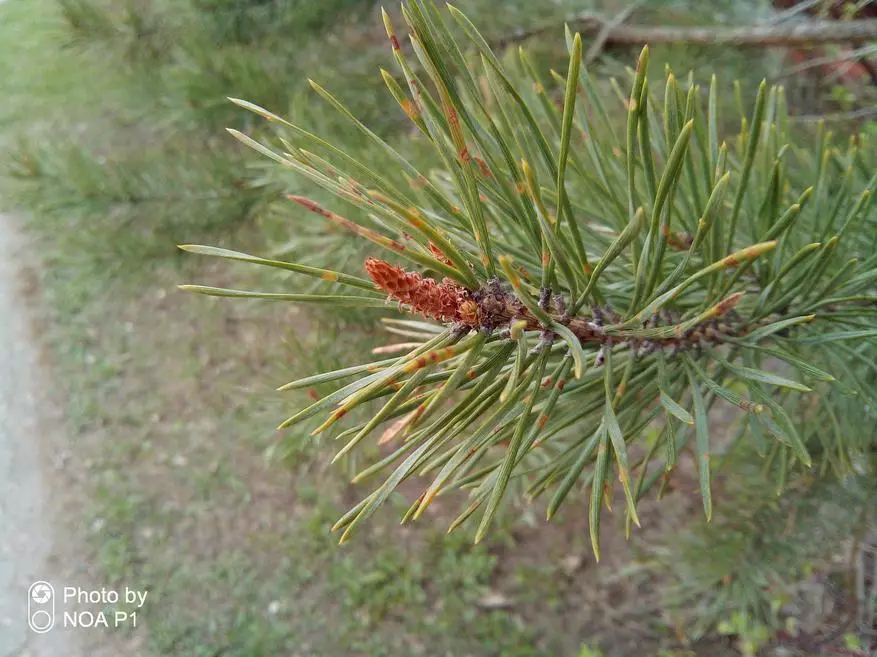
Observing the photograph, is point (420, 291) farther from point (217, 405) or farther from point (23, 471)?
point (23, 471)

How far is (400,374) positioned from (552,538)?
141 cm

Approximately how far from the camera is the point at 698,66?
3.10 feet

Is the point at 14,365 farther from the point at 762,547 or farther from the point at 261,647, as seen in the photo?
the point at 762,547

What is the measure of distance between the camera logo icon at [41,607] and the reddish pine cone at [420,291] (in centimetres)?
166

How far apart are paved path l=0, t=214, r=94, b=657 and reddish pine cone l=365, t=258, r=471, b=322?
61.0 inches

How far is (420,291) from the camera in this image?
0.25m

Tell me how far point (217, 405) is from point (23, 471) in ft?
1.78

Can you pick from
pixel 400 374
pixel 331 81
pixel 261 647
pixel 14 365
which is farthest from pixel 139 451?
pixel 400 374

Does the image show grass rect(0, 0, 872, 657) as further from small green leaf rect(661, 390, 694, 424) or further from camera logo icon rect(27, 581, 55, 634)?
small green leaf rect(661, 390, 694, 424)

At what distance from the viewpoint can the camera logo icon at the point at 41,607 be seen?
147 centimetres

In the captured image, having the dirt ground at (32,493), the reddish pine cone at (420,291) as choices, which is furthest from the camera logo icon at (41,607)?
the reddish pine cone at (420,291)

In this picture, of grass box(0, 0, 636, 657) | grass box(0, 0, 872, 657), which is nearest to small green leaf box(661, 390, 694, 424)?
grass box(0, 0, 872, 657)

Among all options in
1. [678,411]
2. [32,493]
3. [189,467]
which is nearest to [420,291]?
[678,411]

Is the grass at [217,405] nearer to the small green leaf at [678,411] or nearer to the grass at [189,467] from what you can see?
the grass at [189,467]
